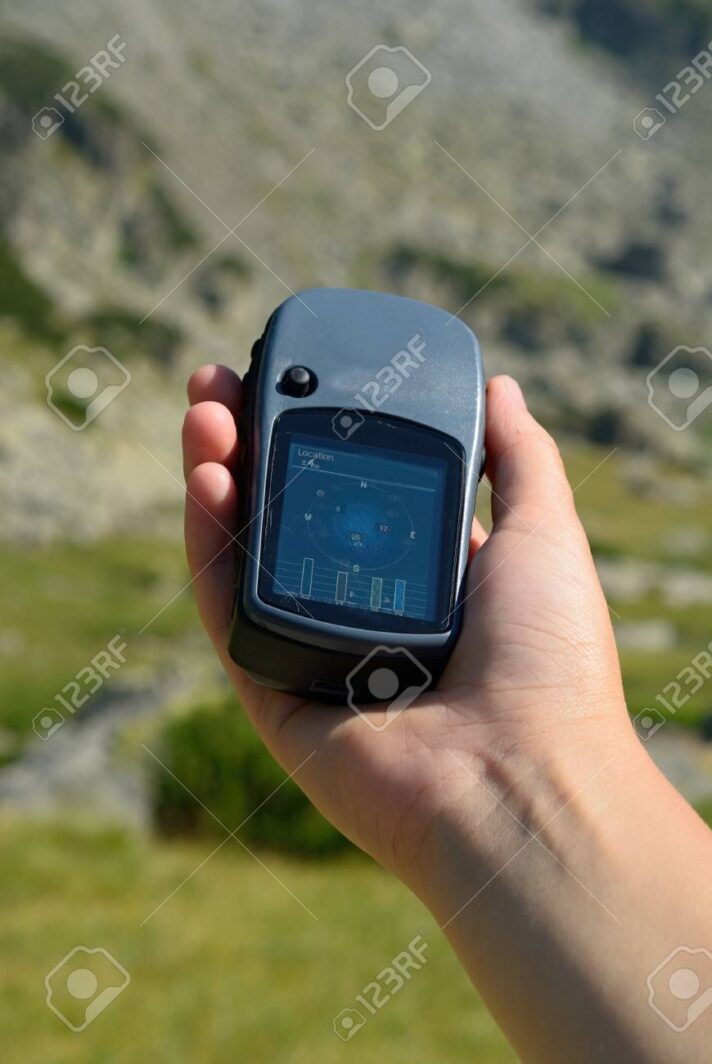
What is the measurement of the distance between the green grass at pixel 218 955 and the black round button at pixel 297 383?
331cm

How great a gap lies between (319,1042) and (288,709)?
112 inches

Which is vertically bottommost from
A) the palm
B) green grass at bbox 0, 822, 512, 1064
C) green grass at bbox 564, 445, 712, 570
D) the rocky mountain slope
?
the rocky mountain slope

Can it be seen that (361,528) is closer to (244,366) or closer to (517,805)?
(517,805)

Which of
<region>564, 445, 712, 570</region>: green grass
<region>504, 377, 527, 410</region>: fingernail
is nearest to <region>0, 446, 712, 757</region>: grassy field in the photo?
<region>564, 445, 712, 570</region>: green grass

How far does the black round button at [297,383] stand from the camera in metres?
3.45

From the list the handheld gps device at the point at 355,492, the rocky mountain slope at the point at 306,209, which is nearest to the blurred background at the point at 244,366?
the rocky mountain slope at the point at 306,209

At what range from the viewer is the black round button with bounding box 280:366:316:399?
3.45 m

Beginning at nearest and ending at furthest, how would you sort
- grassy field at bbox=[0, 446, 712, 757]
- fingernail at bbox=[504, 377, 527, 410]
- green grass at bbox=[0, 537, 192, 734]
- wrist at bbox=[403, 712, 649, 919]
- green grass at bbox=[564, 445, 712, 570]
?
wrist at bbox=[403, 712, 649, 919] < fingernail at bbox=[504, 377, 527, 410] < grassy field at bbox=[0, 446, 712, 757] < green grass at bbox=[0, 537, 192, 734] < green grass at bbox=[564, 445, 712, 570]

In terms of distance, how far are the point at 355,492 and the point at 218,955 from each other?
3.61 metres

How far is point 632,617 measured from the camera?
79.9 feet

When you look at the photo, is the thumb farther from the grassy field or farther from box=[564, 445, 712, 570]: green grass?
box=[564, 445, 712, 570]: green grass

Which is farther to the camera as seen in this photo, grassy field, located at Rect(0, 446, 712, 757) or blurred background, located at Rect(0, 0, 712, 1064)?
grassy field, located at Rect(0, 446, 712, 757)

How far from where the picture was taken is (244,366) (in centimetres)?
5569

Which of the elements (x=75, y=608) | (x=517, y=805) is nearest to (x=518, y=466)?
(x=517, y=805)
